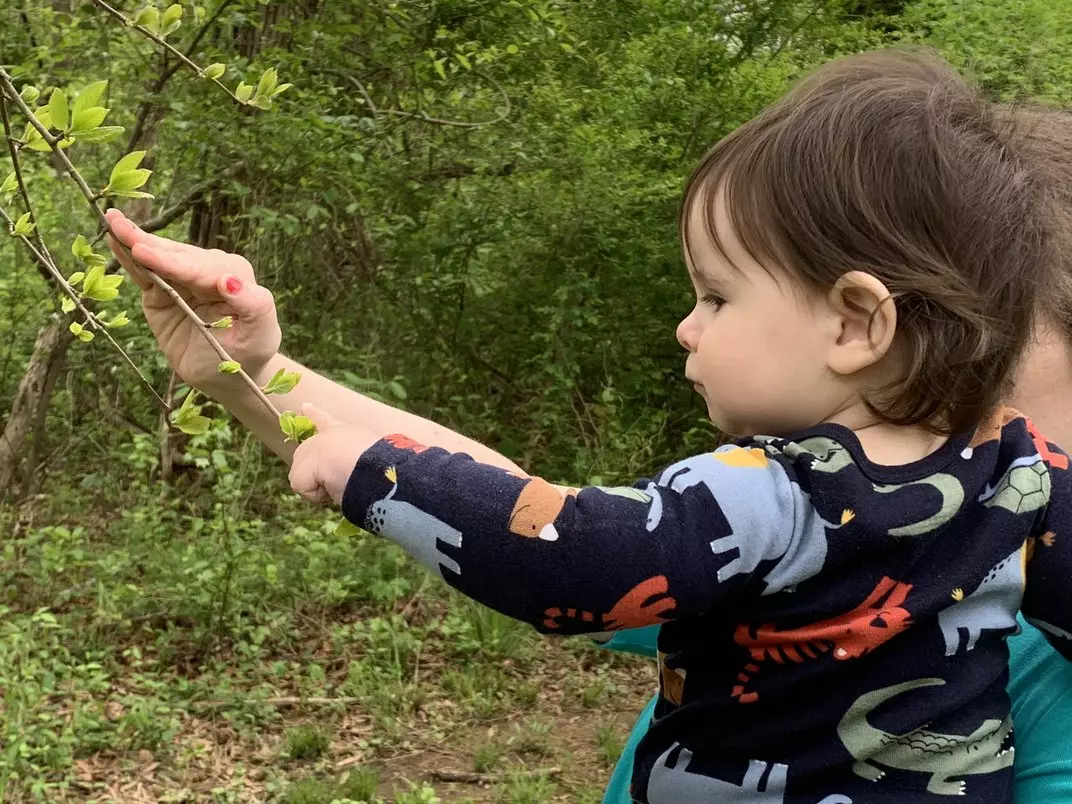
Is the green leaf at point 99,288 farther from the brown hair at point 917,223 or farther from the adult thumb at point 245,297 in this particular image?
the brown hair at point 917,223

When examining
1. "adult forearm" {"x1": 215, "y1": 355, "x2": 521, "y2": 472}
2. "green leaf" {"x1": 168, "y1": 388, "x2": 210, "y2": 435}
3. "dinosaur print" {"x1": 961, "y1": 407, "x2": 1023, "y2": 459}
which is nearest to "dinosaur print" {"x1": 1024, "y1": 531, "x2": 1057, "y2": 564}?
"dinosaur print" {"x1": 961, "y1": 407, "x2": 1023, "y2": 459}

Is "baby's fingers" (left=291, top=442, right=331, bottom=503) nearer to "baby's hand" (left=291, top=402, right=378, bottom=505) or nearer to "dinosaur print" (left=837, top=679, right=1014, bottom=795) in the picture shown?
"baby's hand" (left=291, top=402, right=378, bottom=505)

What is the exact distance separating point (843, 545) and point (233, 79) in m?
3.92

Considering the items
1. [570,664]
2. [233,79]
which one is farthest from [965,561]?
[233,79]

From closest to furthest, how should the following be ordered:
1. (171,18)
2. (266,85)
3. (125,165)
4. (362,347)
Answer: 1. (125,165)
2. (171,18)
3. (266,85)
4. (362,347)

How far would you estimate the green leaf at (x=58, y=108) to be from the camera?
1.00 meters

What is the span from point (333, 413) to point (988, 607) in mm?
838

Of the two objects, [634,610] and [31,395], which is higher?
[634,610]

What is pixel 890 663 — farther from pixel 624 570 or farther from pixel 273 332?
pixel 273 332

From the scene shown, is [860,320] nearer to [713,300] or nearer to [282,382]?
[713,300]

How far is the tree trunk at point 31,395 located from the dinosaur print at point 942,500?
185 inches

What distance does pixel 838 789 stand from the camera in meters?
1.10

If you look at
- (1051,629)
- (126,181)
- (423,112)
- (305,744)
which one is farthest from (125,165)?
(423,112)

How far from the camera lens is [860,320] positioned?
3.59 ft
